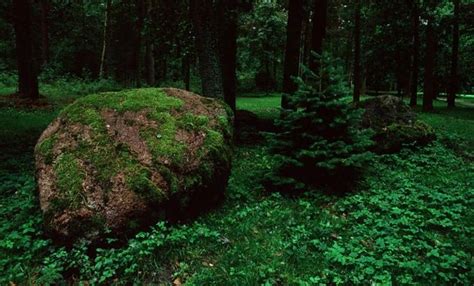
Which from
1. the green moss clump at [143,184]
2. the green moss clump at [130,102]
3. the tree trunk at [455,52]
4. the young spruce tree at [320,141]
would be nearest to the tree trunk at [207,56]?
the young spruce tree at [320,141]

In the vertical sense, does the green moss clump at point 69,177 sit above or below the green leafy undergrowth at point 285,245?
above

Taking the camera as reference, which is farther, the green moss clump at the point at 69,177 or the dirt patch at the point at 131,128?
the dirt patch at the point at 131,128

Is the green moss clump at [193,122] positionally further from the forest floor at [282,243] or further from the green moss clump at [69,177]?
the green moss clump at [69,177]

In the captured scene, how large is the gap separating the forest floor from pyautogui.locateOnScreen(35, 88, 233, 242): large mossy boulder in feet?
0.98

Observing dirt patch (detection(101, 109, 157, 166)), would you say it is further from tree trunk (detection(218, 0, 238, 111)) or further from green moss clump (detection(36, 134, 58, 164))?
tree trunk (detection(218, 0, 238, 111))

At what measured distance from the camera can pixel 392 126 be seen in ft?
33.5

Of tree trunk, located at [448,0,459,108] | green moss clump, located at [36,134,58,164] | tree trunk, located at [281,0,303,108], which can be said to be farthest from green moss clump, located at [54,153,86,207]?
tree trunk, located at [448,0,459,108]

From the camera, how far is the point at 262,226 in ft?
17.8

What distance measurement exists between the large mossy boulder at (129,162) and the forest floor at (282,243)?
0.98 feet

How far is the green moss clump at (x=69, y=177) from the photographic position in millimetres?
4770

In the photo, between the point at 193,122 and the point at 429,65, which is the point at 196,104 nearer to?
the point at 193,122

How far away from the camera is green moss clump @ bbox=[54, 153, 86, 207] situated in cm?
477

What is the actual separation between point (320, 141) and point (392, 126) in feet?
14.9

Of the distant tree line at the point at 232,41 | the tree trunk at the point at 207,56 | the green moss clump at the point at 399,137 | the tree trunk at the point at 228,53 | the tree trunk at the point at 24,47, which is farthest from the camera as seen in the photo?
the tree trunk at the point at 24,47
